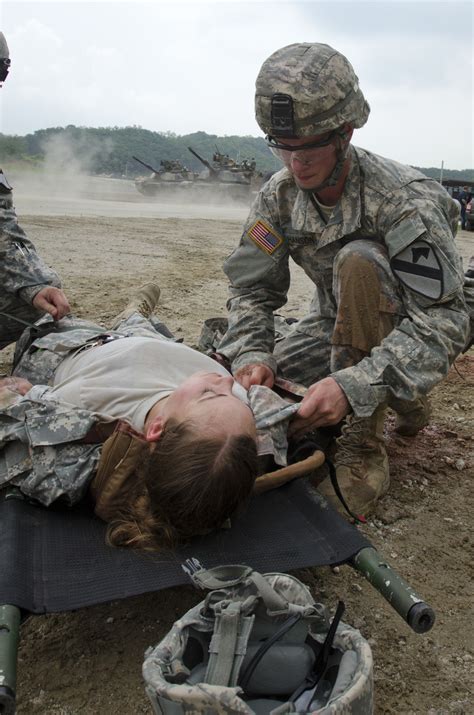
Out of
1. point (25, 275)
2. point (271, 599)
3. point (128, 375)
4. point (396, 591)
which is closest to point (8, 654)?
point (271, 599)

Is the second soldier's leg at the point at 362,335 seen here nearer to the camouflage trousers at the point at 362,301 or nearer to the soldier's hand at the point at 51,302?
the camouflage trousers at the point at 362,301

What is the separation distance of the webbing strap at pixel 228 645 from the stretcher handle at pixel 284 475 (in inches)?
26.4

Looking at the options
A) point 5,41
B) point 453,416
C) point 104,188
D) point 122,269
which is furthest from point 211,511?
point 104,188

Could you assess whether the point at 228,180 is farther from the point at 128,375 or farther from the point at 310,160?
the point at 128,375

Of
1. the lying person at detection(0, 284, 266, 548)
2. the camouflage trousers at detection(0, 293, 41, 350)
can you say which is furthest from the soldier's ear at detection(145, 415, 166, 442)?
the camouflage trousers at detection(0, 293, 41, 350)

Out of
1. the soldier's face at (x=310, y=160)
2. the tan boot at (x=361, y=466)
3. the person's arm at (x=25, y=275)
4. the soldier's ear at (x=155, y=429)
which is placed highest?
the soldier's face at (x=310, y=160)

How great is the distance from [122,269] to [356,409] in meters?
4.74

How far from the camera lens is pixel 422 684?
1786 millimetres

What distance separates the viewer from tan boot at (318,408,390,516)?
8.45ft

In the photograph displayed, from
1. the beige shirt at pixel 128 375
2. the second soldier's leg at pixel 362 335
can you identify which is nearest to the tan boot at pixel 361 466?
the second soldier's leg at pixel 362 335

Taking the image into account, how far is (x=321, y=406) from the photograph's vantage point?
2.30 metres

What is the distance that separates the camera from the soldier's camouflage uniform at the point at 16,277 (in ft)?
11.1

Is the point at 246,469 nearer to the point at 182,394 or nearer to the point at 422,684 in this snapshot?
the point at 182,394

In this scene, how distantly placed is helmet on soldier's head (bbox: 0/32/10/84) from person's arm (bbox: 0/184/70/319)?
1.71 ft
